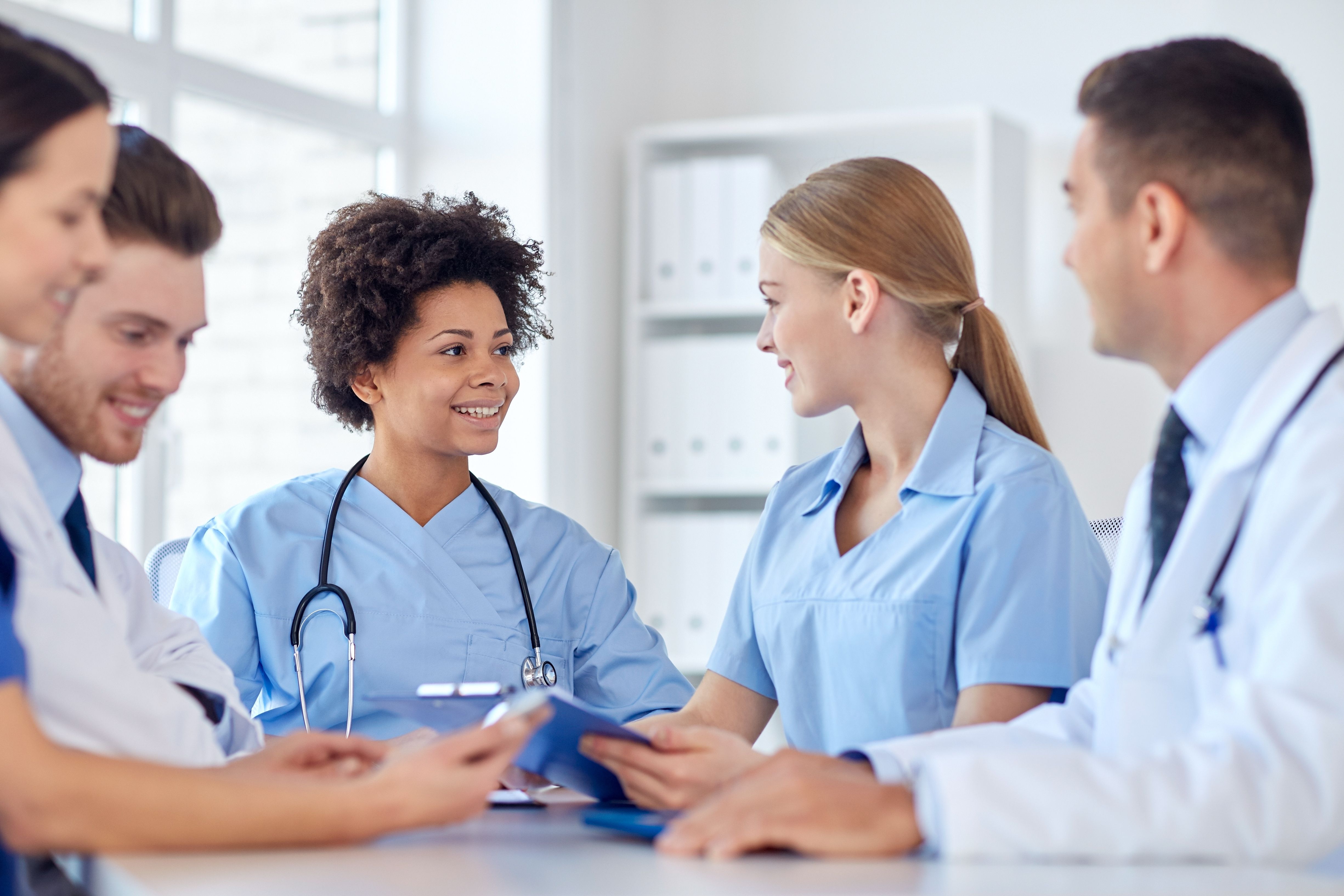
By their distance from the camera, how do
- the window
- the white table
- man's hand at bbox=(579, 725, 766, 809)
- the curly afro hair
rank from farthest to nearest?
the window
the curly afro hair
man's hand at bbox=(579, 725, 766, 809)
the white table

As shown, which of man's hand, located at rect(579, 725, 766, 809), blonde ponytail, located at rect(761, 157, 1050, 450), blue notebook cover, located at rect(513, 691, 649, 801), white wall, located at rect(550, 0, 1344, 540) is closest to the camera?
blue notebook cover, located at rect(513, 691, 649, 801)

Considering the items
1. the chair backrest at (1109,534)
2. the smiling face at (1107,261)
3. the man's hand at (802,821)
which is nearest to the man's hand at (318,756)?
the man's hand at (802,821)

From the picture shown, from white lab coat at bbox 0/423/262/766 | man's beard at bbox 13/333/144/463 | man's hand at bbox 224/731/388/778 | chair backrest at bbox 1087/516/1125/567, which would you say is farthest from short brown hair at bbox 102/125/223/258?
chair backrest at bbox 1087/516/1125/567

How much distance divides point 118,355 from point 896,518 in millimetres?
Result: 897

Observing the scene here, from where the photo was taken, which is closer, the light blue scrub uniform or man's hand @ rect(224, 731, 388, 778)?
man's hand @ rect(224, 731, 388, 778)

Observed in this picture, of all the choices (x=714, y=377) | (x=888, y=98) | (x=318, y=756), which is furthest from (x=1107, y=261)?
(x=888, y=98)

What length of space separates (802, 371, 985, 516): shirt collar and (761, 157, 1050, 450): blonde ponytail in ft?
0.13

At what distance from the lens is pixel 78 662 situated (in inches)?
41.9

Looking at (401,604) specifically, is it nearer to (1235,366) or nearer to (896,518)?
(896,518)

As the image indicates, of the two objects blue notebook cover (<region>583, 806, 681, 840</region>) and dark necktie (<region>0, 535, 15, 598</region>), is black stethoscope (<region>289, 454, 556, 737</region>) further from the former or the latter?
dark necktie (<region>0, 535, 15, 598</region>)

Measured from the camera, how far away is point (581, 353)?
12.4ft

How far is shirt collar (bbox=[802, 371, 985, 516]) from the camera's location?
160 centimetres

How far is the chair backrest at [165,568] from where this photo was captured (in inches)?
78.2

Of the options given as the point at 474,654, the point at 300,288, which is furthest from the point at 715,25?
the point at 474,654
